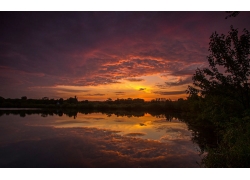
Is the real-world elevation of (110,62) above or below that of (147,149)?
above

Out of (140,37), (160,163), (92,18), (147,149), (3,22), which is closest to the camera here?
(160,163)

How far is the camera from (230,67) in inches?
324

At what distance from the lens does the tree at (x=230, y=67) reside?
7781mm

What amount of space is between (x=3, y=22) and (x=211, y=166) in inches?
351

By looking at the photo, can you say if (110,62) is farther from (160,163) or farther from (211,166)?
(211,166)

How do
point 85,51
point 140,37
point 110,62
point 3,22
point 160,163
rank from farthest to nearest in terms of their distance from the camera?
point 110,62 → point 85,51 → point 140,37 → point 3,22 → point 160,163

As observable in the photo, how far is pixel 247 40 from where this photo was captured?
7949 millimetres

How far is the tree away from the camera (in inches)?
306

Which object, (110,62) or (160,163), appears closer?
(160,163)

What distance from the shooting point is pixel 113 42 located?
30.8 feet

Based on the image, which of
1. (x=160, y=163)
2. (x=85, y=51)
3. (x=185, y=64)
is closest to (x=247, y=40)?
(x=185, y=64)

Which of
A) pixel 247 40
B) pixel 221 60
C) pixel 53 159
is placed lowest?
pixel 53 159
